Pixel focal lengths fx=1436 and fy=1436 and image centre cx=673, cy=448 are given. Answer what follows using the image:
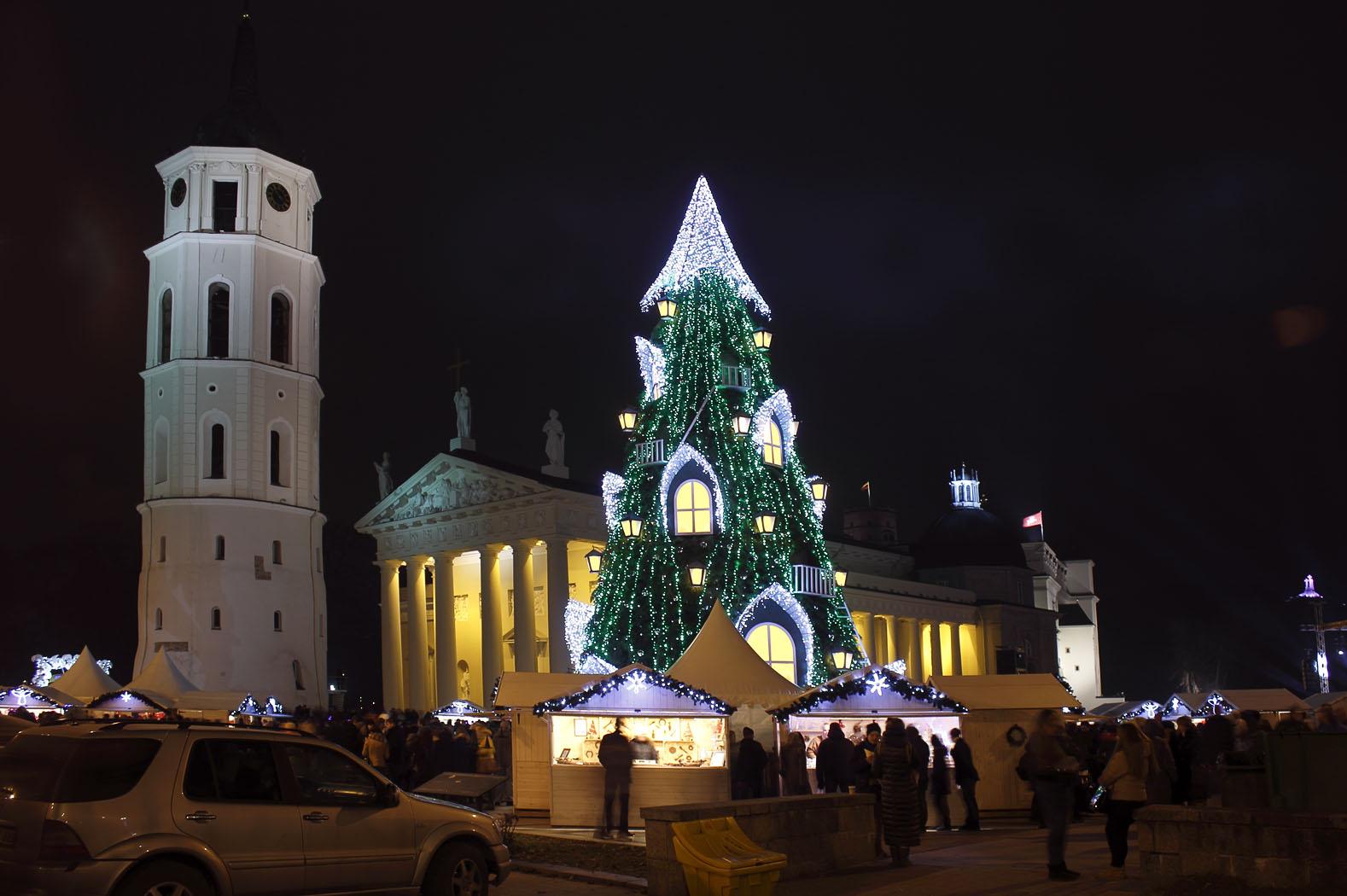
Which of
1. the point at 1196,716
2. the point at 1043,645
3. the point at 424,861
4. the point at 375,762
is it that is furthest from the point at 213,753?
the point at 1043,645

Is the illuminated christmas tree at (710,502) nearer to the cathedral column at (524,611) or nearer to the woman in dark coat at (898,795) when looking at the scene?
the cathedral column at (524,611)

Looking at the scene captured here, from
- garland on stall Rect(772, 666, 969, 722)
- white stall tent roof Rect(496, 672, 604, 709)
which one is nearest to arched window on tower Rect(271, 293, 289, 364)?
white stall tent roof Rect(496, 672, 604, 709)

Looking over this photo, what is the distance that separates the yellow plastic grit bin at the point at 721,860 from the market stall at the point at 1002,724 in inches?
424

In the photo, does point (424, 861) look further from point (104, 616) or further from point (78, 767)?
point (104, 616)

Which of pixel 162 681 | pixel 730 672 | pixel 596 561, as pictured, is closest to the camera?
pixel 730 672

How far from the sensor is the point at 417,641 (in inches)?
2514

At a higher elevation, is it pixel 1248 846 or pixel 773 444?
pixel 773 444

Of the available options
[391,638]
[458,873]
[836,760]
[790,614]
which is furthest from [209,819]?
[391,638]

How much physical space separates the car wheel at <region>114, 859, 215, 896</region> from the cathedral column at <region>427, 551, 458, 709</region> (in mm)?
47108

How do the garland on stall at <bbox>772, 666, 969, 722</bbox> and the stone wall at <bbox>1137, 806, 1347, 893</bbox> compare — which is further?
the garland on stall at <bbox>772, 666, 969, 722</bbox>

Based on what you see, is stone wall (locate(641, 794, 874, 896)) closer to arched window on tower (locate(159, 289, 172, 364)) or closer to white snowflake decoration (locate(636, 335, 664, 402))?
white snowflake decoration (locate(636, 335, 664, 402))

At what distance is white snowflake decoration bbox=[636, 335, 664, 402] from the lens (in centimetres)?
3819

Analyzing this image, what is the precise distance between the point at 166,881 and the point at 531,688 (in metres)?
14.6

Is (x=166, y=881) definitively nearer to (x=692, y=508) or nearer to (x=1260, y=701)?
(x=692, y=508)
